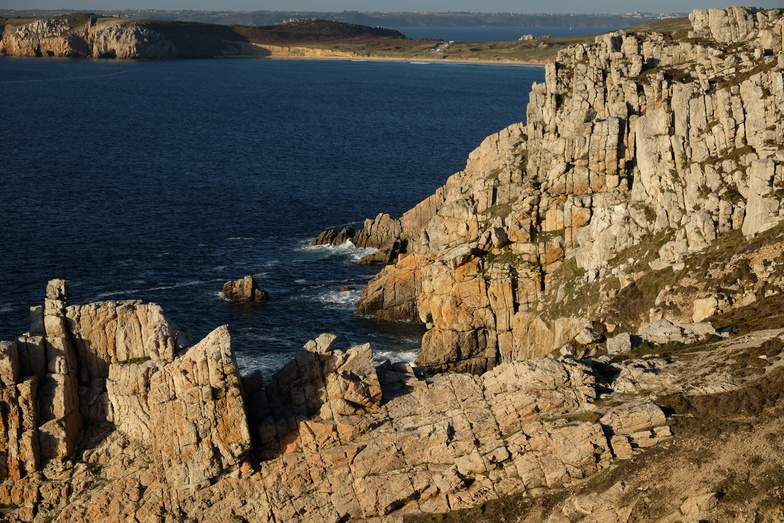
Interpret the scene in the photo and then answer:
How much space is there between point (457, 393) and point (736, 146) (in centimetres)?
3809

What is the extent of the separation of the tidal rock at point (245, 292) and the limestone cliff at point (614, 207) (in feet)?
38.4

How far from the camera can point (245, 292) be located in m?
105

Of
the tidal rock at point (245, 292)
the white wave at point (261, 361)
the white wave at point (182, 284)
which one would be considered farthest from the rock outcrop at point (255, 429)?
the white wave at point (182, 284)

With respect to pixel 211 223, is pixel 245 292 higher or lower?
lower

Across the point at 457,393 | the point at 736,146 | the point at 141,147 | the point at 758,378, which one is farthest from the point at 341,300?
the point at 141,147

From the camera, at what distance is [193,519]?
50.1 m

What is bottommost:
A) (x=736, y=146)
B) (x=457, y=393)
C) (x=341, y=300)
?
(x=341, y=300)

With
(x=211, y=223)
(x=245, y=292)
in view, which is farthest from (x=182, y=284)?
(x=211, y=223)

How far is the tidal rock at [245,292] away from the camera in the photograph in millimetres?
105312

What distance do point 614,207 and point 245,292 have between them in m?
41.8

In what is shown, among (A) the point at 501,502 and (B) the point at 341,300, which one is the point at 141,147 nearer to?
(B) the point at 341,300

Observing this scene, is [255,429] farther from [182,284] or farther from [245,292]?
[182,284]

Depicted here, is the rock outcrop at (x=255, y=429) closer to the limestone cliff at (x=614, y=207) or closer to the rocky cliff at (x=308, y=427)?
the rocky cliff at (x=308, y=427)

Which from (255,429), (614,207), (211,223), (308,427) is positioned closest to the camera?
(308,427)
